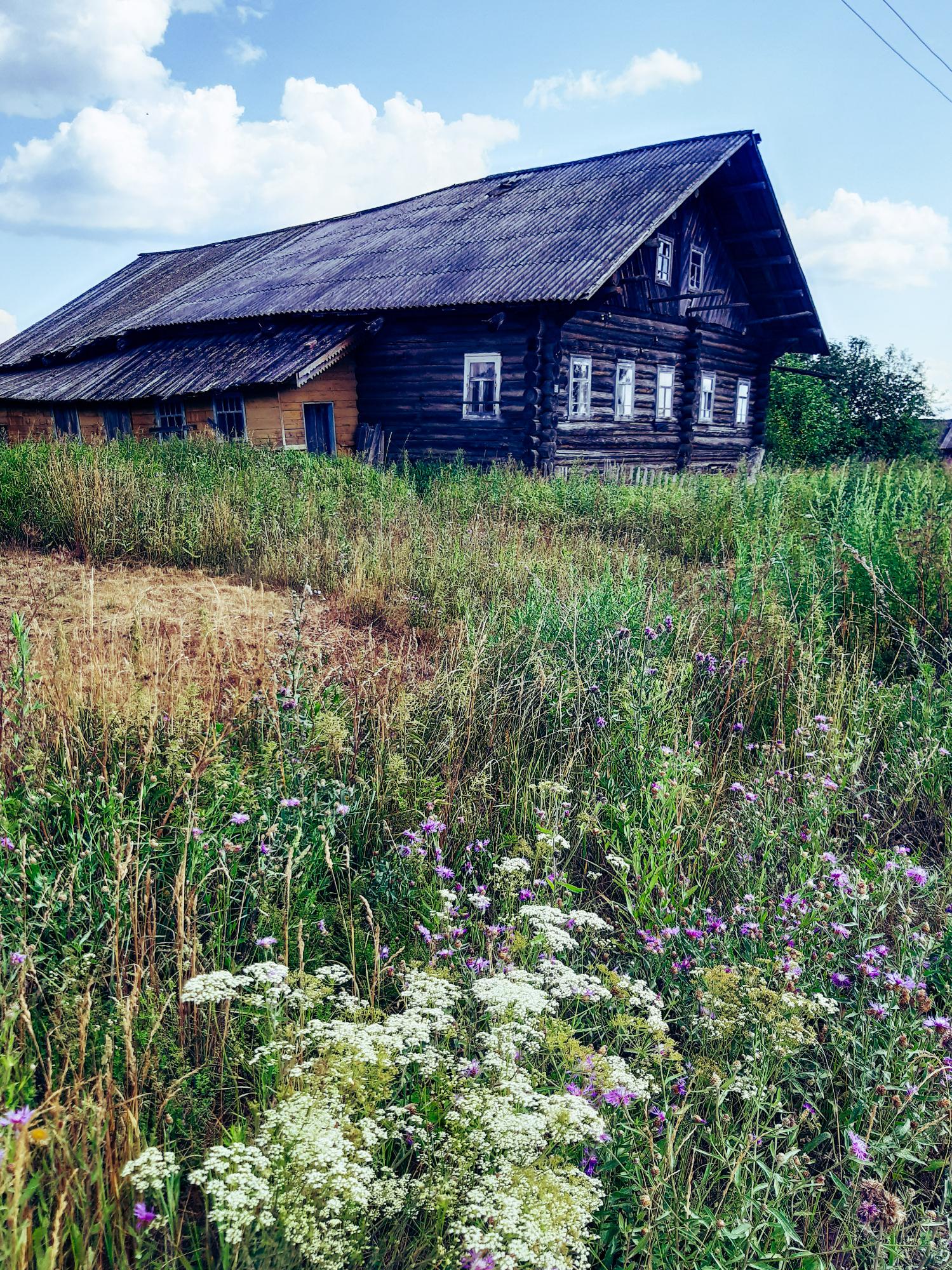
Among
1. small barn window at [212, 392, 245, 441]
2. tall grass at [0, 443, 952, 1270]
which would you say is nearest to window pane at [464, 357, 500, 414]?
small barn window at [212, 392, 245, 441]

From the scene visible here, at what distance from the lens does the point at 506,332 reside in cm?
1474

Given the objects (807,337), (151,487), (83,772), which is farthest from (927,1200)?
(807,337)

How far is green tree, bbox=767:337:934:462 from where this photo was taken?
26.6 meters

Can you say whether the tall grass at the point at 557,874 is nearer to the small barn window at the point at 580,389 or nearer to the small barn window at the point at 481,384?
the small barn window at the point at 481,384

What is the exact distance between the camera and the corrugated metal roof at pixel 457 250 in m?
14.1

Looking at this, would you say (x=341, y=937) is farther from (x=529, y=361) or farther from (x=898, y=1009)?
(x=529, y=361)

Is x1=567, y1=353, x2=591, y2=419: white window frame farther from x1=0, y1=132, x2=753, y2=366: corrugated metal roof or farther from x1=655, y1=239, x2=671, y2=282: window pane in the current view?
x1=655, y1=239, x2=671, y2=282: window pane

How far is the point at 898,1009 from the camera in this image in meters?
1.97

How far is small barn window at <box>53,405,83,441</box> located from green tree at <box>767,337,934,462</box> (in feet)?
66.0

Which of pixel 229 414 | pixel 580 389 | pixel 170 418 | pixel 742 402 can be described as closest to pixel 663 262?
pixel 580 389

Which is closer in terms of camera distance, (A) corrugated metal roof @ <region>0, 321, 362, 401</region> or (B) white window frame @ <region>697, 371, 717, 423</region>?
(A) corrugated metal roof @ <region>0, 321, 362, 401</region>

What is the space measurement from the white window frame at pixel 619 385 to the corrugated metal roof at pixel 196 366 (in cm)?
536

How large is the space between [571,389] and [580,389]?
0.21 meters

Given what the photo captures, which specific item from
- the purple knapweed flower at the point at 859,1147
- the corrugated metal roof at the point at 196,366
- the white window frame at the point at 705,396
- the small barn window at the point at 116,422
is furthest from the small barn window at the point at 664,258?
the purple knapweed flower at the point at 859,1147
